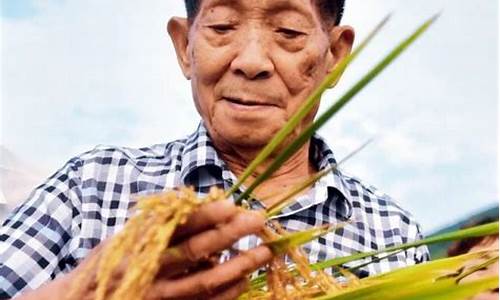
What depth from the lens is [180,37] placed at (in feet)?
4.45

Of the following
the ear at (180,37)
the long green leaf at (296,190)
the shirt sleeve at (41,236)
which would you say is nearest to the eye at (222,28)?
the ear at (180,37)

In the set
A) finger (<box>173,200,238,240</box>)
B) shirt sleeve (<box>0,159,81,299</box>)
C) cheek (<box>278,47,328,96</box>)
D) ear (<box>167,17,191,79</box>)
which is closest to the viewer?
finger (<box>173,200,238,240</box>)

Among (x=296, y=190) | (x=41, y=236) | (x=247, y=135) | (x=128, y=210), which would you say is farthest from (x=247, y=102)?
(x=296, y=190)

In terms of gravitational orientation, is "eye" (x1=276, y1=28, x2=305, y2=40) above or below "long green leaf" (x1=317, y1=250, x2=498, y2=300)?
above

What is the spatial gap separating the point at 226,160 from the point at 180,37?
215mm

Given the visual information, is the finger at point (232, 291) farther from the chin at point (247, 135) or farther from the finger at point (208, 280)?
the chin at point (247, 135)

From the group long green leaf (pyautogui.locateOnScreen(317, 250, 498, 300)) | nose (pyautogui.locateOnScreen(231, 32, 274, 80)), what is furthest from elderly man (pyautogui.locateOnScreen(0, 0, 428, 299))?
long green leaf (pyautogui.locateOnScreen(317, 250, 498, 300))

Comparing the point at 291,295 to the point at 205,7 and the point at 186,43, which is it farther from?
the point at 186,43

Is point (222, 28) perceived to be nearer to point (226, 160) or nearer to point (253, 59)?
point (253, 59)

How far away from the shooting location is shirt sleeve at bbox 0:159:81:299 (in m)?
1.10

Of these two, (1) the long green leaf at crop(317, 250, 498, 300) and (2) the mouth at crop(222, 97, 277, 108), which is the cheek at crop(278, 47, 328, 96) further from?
(1) the long green leaf at crop(317, 250, 498, 300)

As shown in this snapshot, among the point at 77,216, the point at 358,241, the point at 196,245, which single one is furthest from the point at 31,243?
the point at 196,245

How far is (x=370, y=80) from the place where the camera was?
0.59 metres

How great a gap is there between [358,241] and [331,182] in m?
0.11
